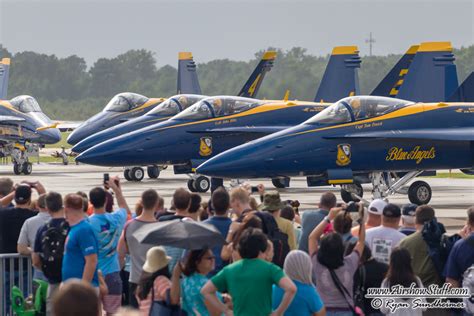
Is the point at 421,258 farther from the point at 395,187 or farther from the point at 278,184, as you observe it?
the point at 278,184

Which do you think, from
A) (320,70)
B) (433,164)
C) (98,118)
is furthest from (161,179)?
(320,70)

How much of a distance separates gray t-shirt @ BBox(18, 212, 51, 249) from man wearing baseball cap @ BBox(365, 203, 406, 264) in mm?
2897

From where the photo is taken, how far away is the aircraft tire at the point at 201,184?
84.8ft

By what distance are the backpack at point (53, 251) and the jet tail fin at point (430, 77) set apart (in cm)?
1975

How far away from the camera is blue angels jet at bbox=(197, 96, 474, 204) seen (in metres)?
20.4

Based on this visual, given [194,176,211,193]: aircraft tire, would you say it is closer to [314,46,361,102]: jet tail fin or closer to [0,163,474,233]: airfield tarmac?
[0,163,474,233]: airfield tarmac

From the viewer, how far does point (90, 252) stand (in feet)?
27.6

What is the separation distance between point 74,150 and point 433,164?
11.5 meters

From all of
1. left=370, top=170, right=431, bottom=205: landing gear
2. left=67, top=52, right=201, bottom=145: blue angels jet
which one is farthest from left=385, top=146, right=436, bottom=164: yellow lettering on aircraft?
left=67, top=52, right=201, bottom=145: blue angels jet

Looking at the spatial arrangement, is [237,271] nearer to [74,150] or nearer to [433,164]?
[433,164]

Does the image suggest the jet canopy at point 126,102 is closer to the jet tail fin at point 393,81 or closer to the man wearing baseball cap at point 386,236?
the jet tail fin at point 393,81

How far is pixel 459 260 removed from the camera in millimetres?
8477

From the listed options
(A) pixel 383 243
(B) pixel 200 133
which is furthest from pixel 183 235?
(B) pixel 200 133

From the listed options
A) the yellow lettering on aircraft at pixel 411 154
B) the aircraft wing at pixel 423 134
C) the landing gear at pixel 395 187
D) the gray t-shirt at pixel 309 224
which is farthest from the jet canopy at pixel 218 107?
the gray t-shirt at pixel 309 224
